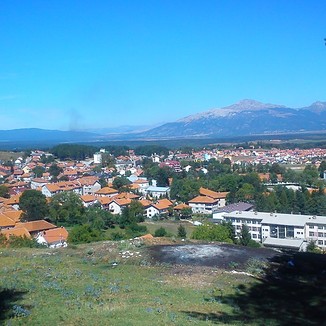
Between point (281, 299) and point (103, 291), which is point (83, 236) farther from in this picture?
point (281, 299)

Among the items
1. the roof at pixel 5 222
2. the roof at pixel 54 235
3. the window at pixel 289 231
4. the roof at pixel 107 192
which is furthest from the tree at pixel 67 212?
the window at pixel 289 231

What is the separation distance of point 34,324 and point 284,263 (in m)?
5.82

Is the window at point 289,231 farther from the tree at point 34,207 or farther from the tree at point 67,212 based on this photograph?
the tree at point 34,207

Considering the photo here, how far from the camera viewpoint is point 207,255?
32.8ft

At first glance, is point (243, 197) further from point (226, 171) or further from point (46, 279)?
point (46, 279)

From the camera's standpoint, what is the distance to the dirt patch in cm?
948

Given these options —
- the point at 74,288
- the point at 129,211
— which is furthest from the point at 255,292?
the point at 129,211

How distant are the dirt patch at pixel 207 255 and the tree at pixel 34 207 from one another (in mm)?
21523

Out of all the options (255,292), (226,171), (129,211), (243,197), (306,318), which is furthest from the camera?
(226,171)

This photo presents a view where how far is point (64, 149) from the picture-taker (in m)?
89.6

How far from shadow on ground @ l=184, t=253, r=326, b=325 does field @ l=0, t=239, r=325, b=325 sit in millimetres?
15

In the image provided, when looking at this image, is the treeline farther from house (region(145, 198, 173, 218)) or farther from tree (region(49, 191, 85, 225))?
house (region(145, 198, 173, 218))

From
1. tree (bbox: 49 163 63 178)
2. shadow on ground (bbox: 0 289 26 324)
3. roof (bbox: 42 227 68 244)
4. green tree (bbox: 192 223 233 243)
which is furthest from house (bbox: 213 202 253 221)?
tree (bbox: 49 163 63 178)

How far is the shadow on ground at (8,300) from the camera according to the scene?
18.8 ft
